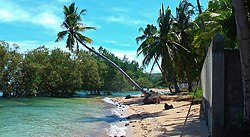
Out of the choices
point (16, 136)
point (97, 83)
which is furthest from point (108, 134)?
point (97, 83)

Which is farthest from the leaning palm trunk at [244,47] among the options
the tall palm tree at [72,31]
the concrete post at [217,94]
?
the tall palm tree at [72,31]

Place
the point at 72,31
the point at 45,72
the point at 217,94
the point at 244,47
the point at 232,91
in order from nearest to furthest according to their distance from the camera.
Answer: the point at 244,47 → the point at 217,94 → the point at 232,91 → the point at 72,31 → the point at 45,72

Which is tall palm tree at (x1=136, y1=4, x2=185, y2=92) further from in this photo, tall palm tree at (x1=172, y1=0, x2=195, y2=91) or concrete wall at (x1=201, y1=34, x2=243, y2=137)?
concrete wall at (x1=201, y1=34, x2=243, y2=137)

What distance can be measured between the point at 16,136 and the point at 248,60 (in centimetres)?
1108

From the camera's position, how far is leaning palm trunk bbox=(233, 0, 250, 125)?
688 centimetres

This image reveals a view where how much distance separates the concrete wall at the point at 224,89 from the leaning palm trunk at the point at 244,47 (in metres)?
0.38

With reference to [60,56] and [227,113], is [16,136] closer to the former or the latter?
[227,113]

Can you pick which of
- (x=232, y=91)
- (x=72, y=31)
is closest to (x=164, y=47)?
(x=72, y=31)

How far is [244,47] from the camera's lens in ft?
23.0

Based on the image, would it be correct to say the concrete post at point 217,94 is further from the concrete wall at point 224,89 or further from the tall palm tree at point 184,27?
the tall palm tree at point 184,27

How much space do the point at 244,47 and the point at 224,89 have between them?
1120 millimetres

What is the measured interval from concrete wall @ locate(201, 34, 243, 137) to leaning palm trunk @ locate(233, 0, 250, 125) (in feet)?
1.24

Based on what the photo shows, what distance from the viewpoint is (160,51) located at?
105ft

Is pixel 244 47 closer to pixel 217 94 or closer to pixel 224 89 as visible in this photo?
pixel 224 89
